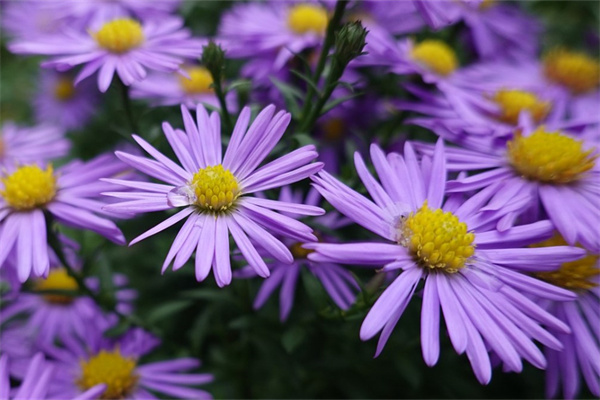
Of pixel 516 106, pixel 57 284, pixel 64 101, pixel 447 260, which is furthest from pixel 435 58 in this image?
pixel 64 101

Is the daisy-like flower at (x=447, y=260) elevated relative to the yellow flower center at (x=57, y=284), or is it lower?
lower

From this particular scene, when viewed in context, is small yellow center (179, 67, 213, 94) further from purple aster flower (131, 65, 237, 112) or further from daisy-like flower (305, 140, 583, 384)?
daisy-like flower (305, 140, 583, 384)

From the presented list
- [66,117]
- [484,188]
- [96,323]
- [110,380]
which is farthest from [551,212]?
[66,117]

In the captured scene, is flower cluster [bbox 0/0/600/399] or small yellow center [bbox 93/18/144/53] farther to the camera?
small yellow center [bbox 93/18/144/53]

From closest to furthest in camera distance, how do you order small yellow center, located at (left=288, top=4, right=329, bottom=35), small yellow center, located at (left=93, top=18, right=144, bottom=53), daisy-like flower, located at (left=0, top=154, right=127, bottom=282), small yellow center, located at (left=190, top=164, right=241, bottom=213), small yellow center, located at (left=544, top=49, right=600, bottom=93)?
small yellow center, located at (left=190, top=164, right=241, bottom=213), daisy-like flower, located at (left=0, top=154, right=127, bottom=282), small yellow center, located at (left=93, top=18, right=144, bottom=53), small yellow center, located at (left=288, top=4, right=329, bottom=35), small yellow center, located at (left=544, top=49, right=600, bottom=93)

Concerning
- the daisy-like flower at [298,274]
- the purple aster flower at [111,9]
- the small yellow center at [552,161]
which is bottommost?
the daisy-like flower at [298,274]

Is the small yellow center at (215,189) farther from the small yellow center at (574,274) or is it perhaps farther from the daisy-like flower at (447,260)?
the small yellow center at (574,274)

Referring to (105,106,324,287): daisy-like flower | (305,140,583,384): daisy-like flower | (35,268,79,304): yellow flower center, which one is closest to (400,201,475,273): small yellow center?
(305,140,583,384): daisy-like flower

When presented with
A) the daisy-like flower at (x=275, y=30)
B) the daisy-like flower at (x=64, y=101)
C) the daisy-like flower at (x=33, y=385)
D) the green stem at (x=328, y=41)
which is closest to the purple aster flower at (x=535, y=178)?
the green stem at (x=328, y=41)
